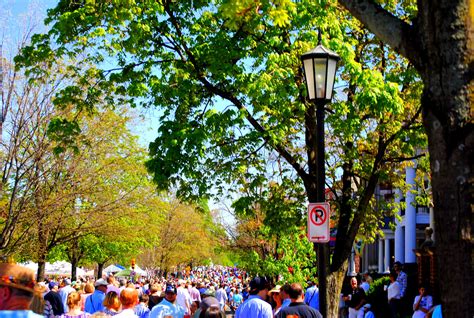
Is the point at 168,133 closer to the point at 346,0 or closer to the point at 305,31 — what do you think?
the point at 305,31

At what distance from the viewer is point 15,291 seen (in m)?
4.40

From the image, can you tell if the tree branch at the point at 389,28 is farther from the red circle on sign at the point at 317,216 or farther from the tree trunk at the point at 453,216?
the red circle on sign at the point at 317,216

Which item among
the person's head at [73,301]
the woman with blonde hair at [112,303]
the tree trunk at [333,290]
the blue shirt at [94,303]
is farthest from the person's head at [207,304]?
the tree trunk at [333,290]

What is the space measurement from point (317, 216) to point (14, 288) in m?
5.73

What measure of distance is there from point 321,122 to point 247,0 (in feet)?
10.4

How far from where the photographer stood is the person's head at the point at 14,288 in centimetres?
438

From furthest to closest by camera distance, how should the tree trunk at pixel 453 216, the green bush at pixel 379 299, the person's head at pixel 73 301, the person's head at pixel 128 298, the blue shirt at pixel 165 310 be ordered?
the green bush at pixel 379 299 → the blue shirt at pixel 165 310 → the person's head at pixel 73 301 → the person's head at pixel 128 298 → the tree trunk at pixel 453 216

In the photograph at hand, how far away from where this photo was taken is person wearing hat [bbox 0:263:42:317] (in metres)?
4.37

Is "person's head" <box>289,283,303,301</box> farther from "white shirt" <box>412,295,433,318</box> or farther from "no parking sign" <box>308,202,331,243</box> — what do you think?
"white shirt" <box>412,295,433,318</box>

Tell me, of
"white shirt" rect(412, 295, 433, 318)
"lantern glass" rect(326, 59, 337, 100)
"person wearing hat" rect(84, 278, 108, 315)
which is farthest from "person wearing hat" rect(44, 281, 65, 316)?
"lantern glass" rect(326, 59, 337, 100)

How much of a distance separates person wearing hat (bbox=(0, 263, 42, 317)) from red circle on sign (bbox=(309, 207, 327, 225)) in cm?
561

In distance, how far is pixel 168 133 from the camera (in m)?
15.4

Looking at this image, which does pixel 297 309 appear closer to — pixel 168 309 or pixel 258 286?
pixel 258 286

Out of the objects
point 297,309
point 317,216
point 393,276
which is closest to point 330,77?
point 317,216
